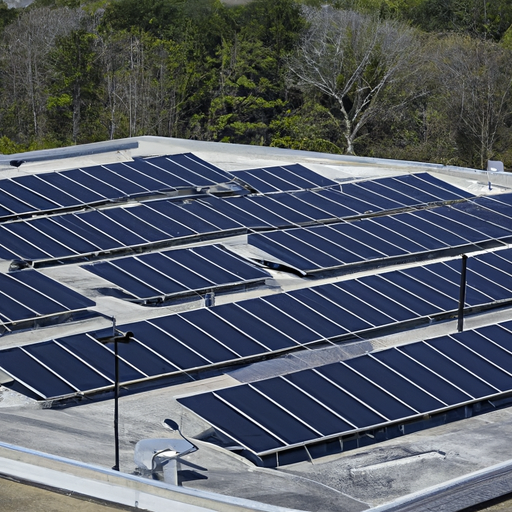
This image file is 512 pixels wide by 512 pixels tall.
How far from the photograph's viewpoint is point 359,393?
18.3 metres

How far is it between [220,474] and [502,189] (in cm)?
2151

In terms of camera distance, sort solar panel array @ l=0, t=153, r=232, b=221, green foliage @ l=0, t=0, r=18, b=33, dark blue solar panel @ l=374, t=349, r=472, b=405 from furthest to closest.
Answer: green foliage @ l=0, t=0, r=18, b=33 → solar panel array @ l=0, t=153, r=232, b=221 → dark blue solar panel @ l=374, t=349, r=472, b=405

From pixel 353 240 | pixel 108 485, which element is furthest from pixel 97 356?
pixel 353 240

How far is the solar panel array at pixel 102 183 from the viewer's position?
2958 cm

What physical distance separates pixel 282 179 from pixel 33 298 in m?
12.9

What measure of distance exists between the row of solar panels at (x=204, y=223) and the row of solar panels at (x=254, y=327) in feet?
10.3

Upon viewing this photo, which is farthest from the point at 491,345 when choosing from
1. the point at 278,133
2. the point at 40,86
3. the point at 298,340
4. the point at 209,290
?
the point at 40,86

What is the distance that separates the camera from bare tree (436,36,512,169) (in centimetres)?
7900

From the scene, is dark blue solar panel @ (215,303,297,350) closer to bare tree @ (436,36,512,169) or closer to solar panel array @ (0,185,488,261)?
solar panel array @ (0,185,488,261)

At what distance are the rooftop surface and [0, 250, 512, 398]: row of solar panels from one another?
1.14ft

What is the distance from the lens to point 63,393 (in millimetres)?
18594

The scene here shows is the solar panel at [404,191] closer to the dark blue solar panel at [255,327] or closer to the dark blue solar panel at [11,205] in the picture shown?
the dark blue solar panel at [255,327]

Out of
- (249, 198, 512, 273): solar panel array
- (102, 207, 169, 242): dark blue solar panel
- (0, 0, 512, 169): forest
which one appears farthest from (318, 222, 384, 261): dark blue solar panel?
(0, 0, 512, 169): forest

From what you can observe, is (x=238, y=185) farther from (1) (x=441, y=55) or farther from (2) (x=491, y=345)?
(1) (x=441, y=55)
